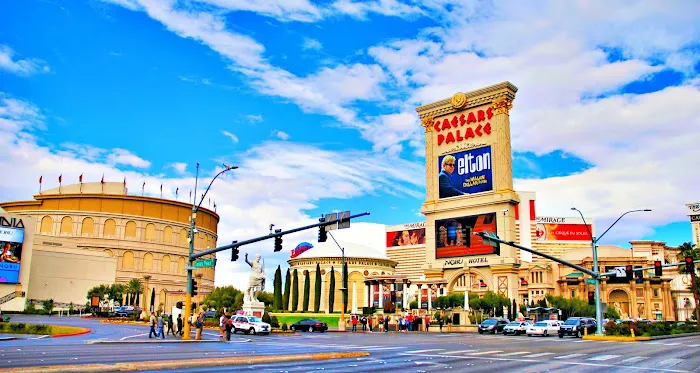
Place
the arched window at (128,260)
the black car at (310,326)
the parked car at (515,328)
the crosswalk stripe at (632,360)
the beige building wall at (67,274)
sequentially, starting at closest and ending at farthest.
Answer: the crosswalk stripe at (632,360) → the parked car at (515,328) → the black car at (310,326) → the beige building wall at (67,274) → the arched window at (128,260)

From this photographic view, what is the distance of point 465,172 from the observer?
295ft

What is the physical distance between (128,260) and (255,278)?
7446 centimetres

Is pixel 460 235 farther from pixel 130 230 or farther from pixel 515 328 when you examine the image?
pixel 130 230

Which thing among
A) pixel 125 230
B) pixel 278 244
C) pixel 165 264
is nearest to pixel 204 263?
pixel 278 244

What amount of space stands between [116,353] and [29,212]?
116m

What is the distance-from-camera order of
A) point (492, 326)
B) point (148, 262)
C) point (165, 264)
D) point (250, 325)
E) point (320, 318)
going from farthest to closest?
1. point (165, 264)
2. point (148, 262)
3. point (320, 318)
4. point (492, 326)
5. point (250, 325)

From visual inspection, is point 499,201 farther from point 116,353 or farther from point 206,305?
point 116,353

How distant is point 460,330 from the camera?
65375mm

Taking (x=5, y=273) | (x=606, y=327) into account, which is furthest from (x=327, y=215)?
(x=5, y=273)

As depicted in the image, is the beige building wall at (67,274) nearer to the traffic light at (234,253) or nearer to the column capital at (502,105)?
the column capital at (502,105)

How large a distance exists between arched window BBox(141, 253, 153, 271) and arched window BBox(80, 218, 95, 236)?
1161cm

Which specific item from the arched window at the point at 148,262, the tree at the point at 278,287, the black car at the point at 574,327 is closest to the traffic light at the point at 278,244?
the black car at the point at 574,327

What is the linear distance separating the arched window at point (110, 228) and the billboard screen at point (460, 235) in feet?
229

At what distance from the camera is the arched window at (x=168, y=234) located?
133 meters
